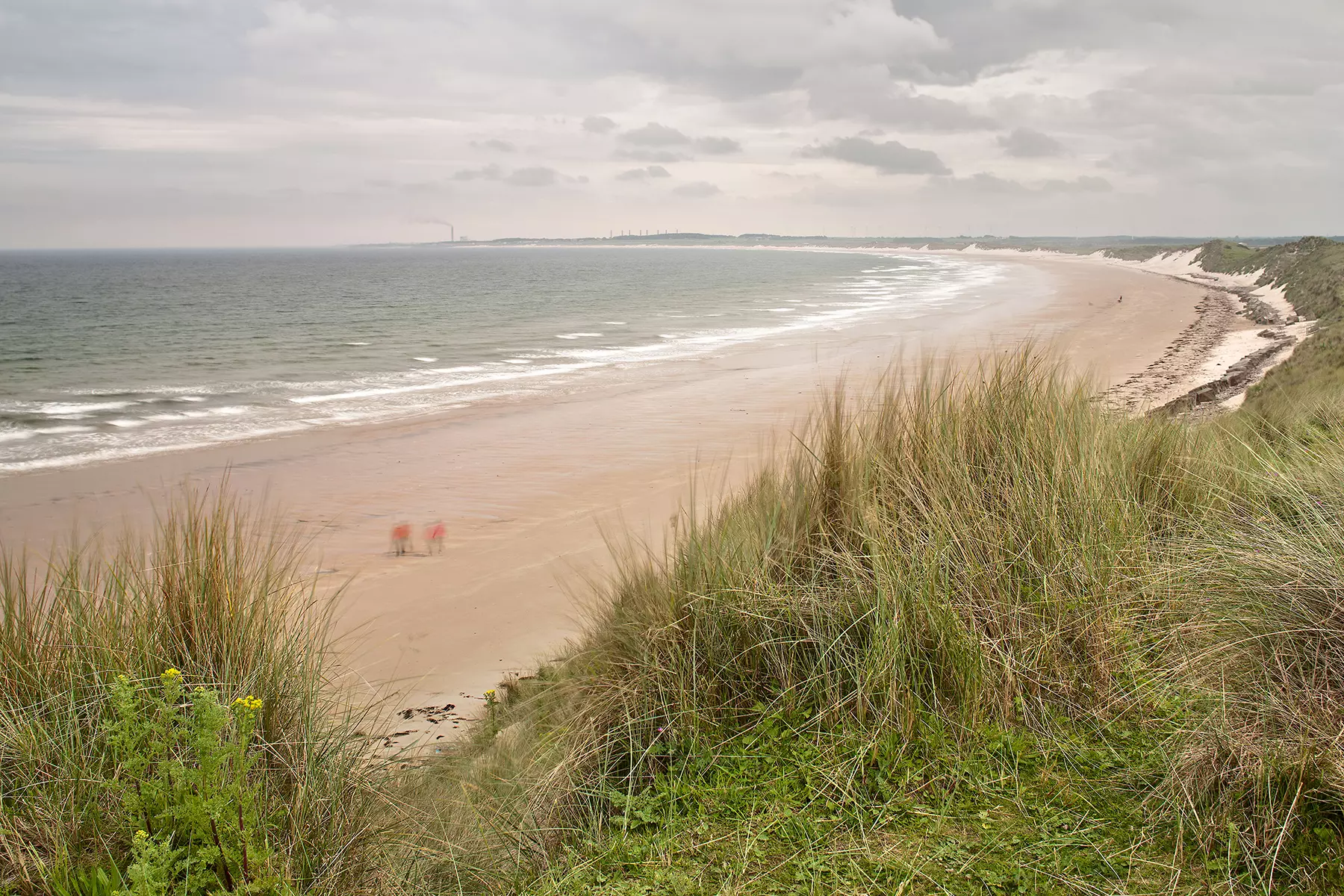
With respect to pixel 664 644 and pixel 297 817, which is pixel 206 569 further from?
pixel 664 644

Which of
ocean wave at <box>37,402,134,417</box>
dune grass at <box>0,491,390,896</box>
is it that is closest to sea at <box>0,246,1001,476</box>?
ocean wave at <box>37,402,134,417</box>

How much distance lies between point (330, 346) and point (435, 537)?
863 inches

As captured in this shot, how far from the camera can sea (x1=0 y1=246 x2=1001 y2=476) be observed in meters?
16.5

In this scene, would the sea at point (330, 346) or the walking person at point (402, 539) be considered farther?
the sea at point (330, 346)

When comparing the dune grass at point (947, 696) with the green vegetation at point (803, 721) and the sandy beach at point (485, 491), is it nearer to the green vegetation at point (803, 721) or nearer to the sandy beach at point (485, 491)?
the green vegetation at point (803, 721)

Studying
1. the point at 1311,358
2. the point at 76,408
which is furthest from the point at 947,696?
the point at 76,408

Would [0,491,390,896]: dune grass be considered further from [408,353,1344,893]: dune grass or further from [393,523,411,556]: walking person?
[393,523,411,556]: walking person

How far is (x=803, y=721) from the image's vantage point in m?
3.59

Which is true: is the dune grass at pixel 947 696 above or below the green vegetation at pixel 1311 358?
below

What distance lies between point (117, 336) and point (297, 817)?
118 feet

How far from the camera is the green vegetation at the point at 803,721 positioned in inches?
104

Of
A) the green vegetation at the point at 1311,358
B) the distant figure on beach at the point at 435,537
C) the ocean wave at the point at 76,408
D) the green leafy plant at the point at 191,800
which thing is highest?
the green vegetation at the point at 1311,358

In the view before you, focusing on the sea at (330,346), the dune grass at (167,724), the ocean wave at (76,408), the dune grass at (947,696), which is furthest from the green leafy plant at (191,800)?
the ocean wave at (76,408)

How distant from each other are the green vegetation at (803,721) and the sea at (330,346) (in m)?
12.3
